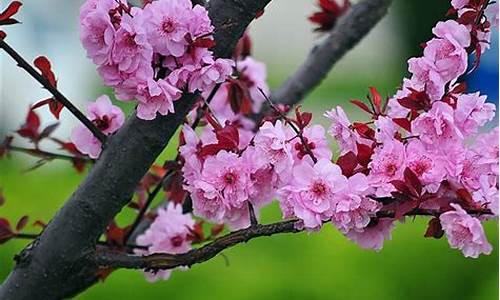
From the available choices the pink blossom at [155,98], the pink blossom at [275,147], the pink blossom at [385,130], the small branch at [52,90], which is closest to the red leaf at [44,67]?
the small branch at [52,90]

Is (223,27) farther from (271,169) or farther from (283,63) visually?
(283,63)

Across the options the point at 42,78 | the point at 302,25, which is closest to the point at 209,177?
the point at 42,78

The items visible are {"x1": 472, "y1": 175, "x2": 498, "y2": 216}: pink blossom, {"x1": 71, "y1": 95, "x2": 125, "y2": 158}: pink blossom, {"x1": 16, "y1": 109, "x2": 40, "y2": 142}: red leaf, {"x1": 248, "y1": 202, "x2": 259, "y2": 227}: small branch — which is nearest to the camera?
{"x1": 472, "y1": 175, "x2": 498, "y2": 216}: pink blossom

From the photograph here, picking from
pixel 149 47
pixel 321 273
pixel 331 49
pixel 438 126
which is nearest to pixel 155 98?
pixel 149 47

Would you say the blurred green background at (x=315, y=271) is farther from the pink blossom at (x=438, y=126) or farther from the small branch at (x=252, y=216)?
the pink blossom at (x=438, y=126)

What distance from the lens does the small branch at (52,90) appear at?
89cm

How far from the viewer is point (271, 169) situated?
0.88 meters

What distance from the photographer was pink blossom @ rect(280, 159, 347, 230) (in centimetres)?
81

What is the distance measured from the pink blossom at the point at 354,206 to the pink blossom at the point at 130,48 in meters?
0.22

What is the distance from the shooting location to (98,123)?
40.6 inches

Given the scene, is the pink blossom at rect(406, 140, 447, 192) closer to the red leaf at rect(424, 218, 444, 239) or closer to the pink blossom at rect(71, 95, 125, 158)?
the red leaf at rect(424, 218, 444, 239)

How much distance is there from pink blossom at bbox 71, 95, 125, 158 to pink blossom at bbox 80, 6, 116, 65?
0.52 ft

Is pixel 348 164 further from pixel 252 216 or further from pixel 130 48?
pixel 130 48

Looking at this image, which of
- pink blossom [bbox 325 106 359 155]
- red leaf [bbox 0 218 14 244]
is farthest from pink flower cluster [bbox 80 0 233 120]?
red leaf [bbox 0 218 14 244]
